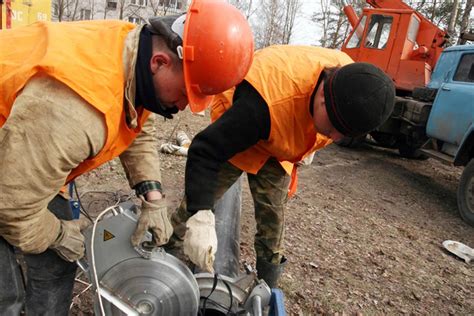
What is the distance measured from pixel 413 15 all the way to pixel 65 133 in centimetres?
811

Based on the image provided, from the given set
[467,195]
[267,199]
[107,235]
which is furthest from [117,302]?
[467,195]

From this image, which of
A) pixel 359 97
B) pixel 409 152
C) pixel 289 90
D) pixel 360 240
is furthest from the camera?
pixel 409 152

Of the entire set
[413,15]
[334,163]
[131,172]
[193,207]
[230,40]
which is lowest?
[334,163]

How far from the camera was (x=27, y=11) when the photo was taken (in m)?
6.27

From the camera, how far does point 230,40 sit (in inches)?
55.7

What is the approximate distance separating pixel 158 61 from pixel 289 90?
0.91 metres

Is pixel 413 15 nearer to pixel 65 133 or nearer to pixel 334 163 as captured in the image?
pixel 334 163

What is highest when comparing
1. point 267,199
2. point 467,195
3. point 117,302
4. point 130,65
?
point 130,65

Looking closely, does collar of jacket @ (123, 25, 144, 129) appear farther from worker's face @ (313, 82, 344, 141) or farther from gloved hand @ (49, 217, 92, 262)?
worker's face @ (313, 82, 344, 141)

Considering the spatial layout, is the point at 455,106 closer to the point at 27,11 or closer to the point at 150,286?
the point at 150,286

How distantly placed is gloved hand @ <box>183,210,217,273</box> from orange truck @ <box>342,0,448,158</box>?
5.96 metres

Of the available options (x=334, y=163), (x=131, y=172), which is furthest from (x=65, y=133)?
(x=334, y=163)

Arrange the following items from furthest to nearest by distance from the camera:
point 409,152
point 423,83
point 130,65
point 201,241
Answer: point 409,152 → point 423,83 → point 201,241 → point 130,65

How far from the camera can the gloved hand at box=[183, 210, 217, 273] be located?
1963 millimetres
